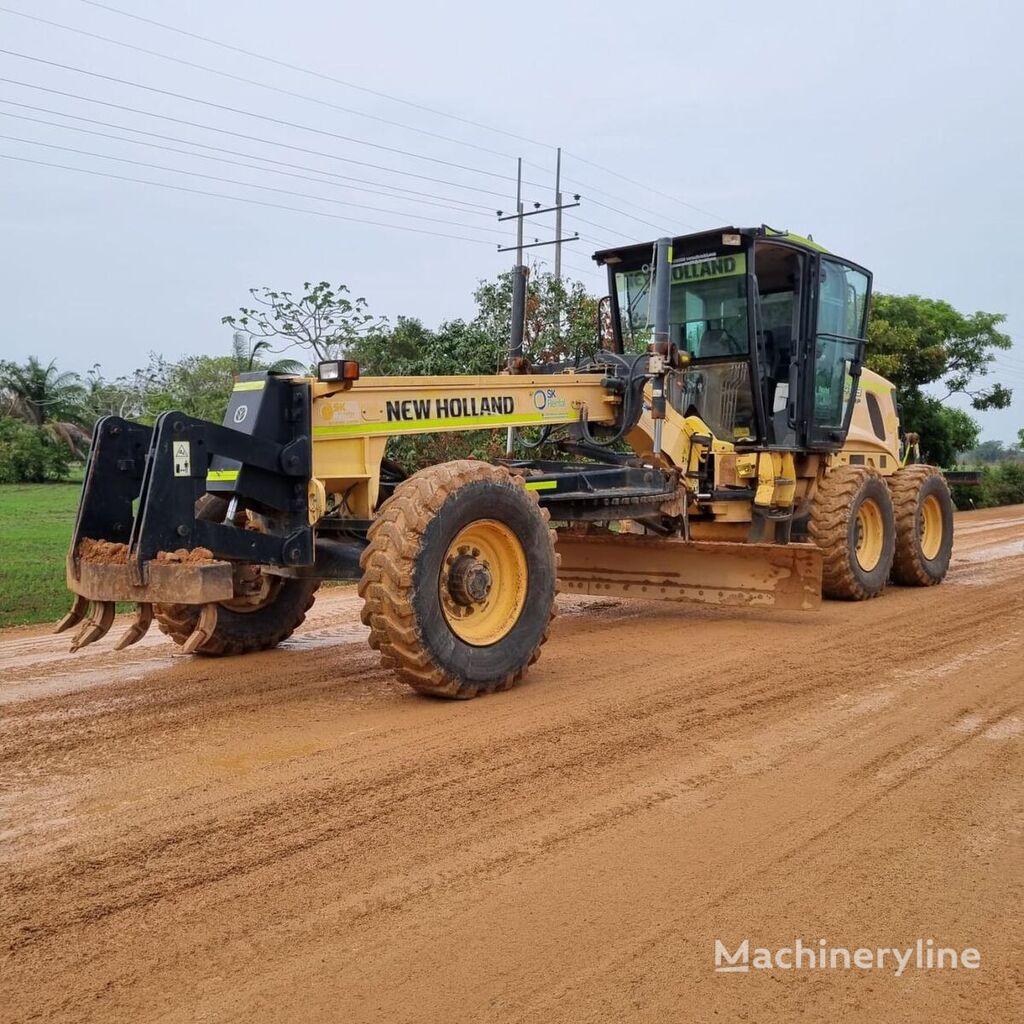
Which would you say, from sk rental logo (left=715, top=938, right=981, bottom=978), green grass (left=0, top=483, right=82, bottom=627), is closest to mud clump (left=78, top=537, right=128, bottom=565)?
sk rental logo (left=715, top=938, right=981, bottom=978)

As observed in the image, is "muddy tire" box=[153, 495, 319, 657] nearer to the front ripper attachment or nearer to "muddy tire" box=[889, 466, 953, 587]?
the front ripper attachment

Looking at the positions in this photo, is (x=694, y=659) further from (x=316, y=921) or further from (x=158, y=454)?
(x=316, y=921)

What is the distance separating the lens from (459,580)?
19.9ft

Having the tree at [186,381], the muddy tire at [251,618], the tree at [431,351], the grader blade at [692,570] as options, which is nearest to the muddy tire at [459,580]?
the muddy tire at [251,618]

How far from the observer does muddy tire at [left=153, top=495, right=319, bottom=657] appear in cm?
695

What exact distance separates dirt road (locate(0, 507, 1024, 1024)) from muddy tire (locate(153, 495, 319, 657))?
28 cm

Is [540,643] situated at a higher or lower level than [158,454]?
lower

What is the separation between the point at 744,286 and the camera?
940 cm

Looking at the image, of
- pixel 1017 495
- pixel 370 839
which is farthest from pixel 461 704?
pixel 1017 495

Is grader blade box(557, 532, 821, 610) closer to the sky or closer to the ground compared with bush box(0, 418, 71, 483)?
closer to the ground

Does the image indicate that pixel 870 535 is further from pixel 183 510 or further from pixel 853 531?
pixel 183 510

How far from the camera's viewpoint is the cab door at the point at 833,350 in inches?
388

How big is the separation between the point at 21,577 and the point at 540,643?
6821mm

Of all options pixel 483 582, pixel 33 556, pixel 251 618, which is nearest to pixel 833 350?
pixel 483 582
